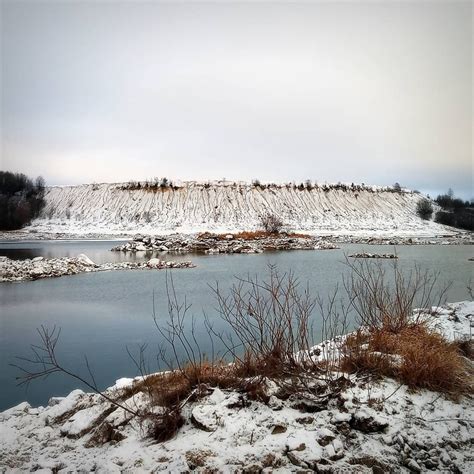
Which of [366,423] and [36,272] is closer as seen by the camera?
[366,423]

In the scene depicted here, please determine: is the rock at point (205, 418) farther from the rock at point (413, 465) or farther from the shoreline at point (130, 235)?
the shoreline at point (130, 235)

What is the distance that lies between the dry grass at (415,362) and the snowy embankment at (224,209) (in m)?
35.4

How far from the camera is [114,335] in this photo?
6746 millimetres

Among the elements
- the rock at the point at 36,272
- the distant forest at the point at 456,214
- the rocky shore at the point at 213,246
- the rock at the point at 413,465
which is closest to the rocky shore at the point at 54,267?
the rock at the point at 36,272

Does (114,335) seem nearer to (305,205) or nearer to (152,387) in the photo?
(152,387)

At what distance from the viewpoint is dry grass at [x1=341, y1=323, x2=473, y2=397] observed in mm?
3141

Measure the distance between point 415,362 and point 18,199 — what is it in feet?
188

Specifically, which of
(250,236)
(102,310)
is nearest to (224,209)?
(250,236)

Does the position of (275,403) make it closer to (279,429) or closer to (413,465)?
(279,429)

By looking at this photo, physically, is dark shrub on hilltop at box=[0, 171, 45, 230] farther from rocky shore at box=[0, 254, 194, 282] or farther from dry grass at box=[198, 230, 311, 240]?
rocky shore at box=[0, 254, 194, 282]

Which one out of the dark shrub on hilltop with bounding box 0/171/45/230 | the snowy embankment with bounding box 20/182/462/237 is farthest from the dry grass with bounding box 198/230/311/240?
the dark shrub on hilltop with bounding box 0/171/45/230

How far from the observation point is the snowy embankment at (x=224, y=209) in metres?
42.3

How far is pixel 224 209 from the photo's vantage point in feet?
156

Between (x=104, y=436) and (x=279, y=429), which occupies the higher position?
(x=279, y=429)
